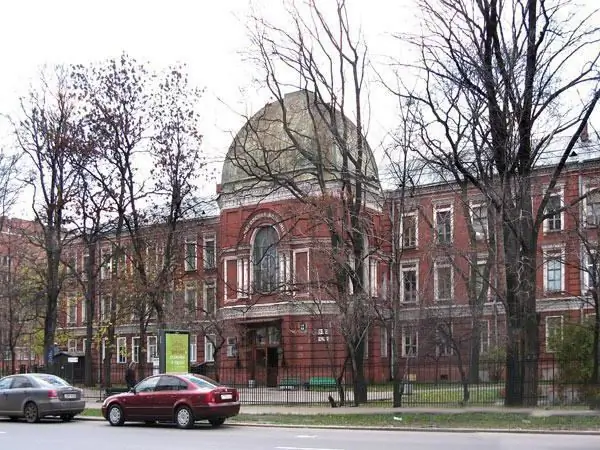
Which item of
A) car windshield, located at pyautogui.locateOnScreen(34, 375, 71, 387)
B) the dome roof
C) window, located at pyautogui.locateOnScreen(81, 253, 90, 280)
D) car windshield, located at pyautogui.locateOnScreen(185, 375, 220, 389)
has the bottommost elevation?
car windshield, located at pyautogui.locateOnScreen(34, 375, 71, 387)

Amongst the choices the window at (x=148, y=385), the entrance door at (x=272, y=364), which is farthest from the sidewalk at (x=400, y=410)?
the entrance door at (x=272, y=364)

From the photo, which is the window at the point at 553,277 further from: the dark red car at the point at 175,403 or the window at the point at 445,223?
the dark red car at the point at 175,403

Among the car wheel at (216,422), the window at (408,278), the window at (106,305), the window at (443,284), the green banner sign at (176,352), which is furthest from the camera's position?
the window at (408,278)

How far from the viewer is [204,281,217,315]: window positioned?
52312 mm

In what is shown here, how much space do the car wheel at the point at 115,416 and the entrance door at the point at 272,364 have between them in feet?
84.4

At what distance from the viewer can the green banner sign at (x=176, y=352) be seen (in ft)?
93.3

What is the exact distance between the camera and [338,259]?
27.2 meters

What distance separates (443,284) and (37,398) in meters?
23.3

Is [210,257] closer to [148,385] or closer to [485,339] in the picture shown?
[485,339]

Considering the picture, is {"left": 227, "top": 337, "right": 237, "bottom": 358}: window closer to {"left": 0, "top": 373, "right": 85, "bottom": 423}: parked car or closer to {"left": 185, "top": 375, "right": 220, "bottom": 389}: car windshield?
{"left": 0, "top": 373, "right": 85, "bottom": 423}: parked car

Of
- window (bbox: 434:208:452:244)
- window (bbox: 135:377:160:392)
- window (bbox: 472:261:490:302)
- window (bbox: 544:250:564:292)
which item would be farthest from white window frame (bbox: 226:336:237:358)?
window (bbox: 135:377:160:392)

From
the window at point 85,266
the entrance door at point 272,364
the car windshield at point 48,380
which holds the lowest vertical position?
the entrance door at point 272,364

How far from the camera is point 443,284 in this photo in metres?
40.7

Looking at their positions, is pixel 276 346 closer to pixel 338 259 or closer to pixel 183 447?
pixel 338 259
